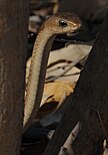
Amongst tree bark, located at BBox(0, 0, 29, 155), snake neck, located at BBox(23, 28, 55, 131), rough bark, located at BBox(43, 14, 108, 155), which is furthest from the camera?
snake neck, located at BBox(23, 28, 55, 131)

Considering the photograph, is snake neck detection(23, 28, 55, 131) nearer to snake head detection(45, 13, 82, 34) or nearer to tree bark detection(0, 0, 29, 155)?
snake head detection(45, 13, 82, 34)

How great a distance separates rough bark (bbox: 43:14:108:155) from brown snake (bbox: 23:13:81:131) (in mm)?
339

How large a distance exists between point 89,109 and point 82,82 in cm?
13

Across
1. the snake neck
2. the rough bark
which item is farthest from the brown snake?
the rough bark

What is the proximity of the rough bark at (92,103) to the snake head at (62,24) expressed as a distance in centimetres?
44

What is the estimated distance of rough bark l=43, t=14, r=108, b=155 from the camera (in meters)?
2.44

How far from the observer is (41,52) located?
288 centimetres

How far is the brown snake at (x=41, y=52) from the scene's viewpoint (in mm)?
2840

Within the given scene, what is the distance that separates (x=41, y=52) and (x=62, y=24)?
0.25 metres

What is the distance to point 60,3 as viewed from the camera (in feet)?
21.7

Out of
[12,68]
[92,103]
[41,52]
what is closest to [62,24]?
[41,52]

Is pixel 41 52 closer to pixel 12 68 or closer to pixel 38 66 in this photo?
pixel 38 66

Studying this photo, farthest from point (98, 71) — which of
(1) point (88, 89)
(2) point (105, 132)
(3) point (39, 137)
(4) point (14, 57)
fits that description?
(3) point (39, 137)

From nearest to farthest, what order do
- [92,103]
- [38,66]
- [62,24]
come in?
[92,103] < [38,66] < [62,24]
